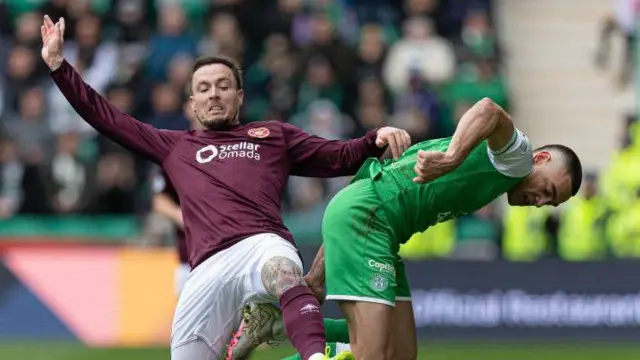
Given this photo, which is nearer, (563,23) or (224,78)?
(224,78)

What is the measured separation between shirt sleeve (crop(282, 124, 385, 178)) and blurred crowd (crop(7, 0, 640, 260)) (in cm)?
697

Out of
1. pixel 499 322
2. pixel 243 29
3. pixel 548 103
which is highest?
pixel 243 29

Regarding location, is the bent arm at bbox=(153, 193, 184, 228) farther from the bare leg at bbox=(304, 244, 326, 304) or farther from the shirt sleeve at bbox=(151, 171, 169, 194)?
the bare leg at bbox=(304, 244, 326, 304)

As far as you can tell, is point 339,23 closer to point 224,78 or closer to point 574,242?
point 574,242

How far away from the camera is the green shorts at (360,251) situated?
317 inches

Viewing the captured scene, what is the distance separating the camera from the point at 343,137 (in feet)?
55.8

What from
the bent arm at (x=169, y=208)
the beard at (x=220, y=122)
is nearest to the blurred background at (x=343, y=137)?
the bent arm at (x=169, y=208)

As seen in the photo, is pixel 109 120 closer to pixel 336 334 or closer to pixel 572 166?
pixel 336 334

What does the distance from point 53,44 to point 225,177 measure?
1.22 m

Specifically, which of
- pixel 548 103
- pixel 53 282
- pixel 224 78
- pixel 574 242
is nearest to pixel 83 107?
pixel 224 78

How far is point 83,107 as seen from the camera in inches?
328

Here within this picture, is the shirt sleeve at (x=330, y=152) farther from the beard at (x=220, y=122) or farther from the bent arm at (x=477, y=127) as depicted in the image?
the bent arm at (x=477, y=127)

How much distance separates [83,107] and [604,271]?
25.2ft

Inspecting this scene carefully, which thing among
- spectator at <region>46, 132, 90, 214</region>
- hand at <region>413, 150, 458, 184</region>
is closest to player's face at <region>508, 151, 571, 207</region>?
hand at <region>413, 150, 458, 184</region>
